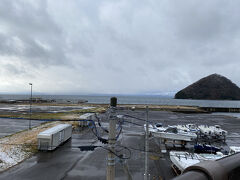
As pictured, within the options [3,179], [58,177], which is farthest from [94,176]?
[3,179]

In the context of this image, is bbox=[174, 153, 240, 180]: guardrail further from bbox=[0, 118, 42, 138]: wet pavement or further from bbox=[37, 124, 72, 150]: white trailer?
bbox=[0, 118, 42, 138]: wet pavement

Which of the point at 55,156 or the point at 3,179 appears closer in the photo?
the point at 3,179

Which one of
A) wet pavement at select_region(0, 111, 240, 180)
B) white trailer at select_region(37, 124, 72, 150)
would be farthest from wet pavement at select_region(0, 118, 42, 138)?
wet pavement at select_region(0, 111, 240, 180)

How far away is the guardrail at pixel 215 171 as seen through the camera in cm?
101

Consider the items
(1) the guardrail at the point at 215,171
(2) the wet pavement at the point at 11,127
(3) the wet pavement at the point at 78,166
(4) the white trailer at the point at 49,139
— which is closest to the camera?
(1) the guardrail at the point at 215,171

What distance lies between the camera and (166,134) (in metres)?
16.2

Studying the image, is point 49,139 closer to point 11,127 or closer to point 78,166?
point 78,166

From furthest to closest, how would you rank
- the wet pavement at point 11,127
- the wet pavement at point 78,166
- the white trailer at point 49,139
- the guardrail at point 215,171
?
the wet pavement at point 11,127, the white trailer at point 49,139, the wet pavement at point 78,166, the guardrail at point 215,171

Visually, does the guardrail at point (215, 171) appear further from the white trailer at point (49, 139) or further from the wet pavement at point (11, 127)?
the wet pavement at point (11, 127)

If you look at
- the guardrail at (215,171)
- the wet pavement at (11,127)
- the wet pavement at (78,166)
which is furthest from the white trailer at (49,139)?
the guardrail at (215,171)

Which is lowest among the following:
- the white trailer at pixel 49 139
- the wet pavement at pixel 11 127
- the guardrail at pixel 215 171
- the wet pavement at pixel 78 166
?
the wet pavement at pixel 78 166

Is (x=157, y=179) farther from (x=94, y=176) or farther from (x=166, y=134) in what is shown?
(x=166, y=134)

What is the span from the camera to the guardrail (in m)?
1.01

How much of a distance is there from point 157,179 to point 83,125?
→ 1505cm
